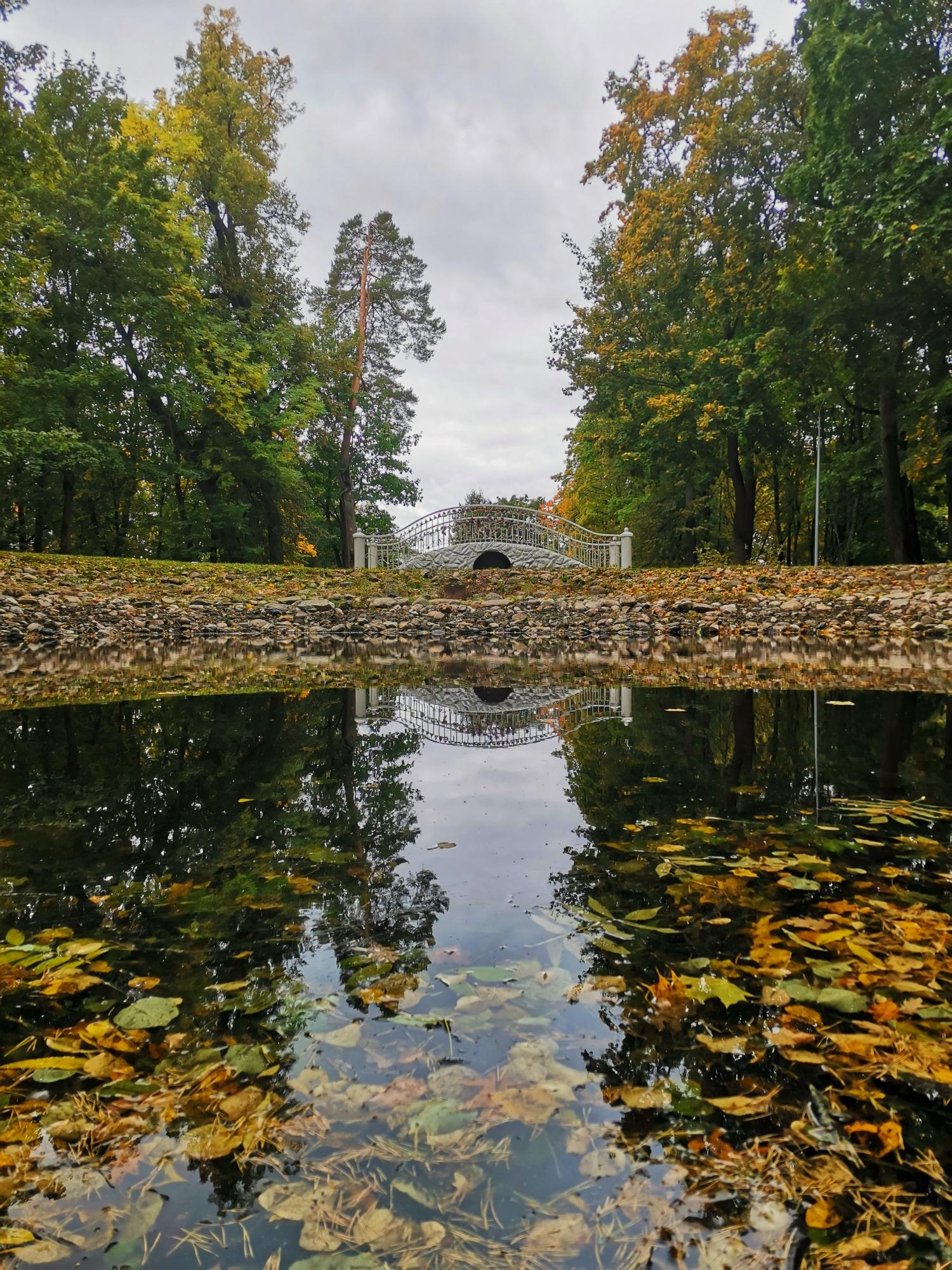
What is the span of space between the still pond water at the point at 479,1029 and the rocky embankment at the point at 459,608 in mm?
8716

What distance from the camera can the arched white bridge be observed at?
18250 mm

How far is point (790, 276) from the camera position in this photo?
16.0 meters

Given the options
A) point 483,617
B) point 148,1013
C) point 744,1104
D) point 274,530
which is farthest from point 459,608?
point 744,1104

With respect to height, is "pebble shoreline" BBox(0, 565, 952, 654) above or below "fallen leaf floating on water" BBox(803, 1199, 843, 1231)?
above

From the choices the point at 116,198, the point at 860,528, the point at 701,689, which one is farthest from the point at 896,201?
the point at 116,198

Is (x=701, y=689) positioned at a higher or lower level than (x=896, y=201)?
lower

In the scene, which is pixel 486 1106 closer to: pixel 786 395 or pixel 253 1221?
pixel 253 1221

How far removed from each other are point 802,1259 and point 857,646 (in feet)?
33.7

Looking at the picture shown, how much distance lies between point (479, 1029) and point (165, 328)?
19.9 meters

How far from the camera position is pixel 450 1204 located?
91 centimetres

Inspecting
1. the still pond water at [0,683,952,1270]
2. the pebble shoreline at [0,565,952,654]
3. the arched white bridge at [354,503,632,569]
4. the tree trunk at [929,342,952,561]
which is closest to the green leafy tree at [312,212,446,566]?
the arched white bridge at [354,503,632,569]

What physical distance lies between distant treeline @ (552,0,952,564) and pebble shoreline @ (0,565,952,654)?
5115 mm

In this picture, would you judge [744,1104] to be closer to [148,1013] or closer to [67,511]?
A: [148,1013]

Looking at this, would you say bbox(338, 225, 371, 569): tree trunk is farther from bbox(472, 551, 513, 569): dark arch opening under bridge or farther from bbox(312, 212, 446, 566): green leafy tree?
bbox(472, 551, 513, 569): dark arch opening under bridge
